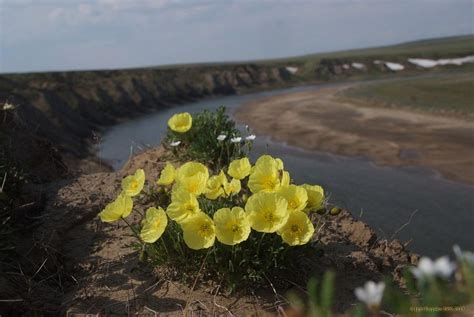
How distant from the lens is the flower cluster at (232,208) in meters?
2.59

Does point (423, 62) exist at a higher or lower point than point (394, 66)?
higher

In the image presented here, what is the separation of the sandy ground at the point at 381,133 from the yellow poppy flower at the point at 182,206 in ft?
25.5

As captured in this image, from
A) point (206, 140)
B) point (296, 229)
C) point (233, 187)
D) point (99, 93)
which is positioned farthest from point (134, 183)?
point (99, 93)

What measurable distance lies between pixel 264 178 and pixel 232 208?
321mm

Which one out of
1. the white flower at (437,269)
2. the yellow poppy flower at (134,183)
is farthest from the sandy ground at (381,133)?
the white flower at (437,269)

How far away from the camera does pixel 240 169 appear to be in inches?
125

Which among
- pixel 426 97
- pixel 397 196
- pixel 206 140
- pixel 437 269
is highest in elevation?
pixel 437 269

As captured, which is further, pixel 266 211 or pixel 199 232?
pixel 199 232

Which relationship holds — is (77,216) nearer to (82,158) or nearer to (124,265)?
(124,265)

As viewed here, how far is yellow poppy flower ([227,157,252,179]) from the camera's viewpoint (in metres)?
3.13

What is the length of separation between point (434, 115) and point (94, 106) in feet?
56.8

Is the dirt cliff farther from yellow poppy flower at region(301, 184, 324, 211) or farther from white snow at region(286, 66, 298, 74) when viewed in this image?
yellow poppy flower at region(301, 184, 324, 211)

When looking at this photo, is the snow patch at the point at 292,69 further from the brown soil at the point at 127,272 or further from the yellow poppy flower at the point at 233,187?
the yellow poppy flower at the point at 233,187

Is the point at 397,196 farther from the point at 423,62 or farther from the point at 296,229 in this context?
the point at 423,62
